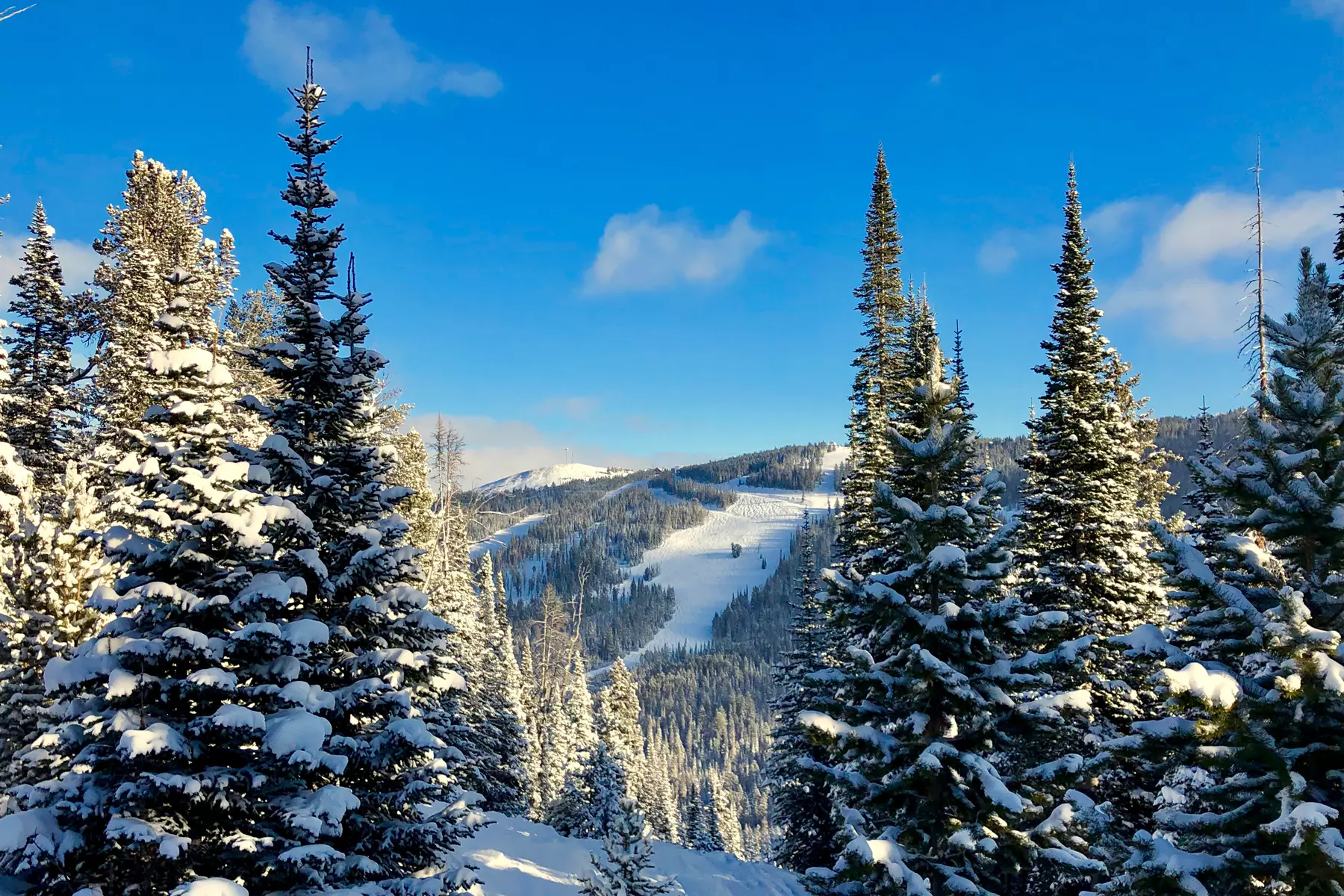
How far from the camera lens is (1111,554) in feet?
51.2

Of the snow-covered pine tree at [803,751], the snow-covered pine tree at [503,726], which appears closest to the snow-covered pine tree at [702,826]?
the snow-covered pine tree at [503,726]

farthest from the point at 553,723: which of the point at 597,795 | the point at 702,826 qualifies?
the point at 702,826

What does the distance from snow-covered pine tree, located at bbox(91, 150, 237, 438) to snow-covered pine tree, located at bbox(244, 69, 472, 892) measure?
9.15 m

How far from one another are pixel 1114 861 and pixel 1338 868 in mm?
2574

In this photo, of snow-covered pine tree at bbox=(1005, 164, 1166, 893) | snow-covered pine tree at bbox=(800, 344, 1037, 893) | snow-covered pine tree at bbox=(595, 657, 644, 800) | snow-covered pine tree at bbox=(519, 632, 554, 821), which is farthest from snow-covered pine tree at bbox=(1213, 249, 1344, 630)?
snow-covered pine tree at bbox=(519, 632, 554, 821)

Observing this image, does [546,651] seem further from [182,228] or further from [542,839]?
[182,228]

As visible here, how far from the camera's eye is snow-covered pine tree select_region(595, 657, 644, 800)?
3931 cm

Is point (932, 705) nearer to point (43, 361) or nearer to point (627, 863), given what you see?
point (627, 863)

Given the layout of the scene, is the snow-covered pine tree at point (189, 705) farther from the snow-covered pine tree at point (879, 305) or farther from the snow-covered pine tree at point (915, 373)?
the snow-covered pine tree at point (879, 305)

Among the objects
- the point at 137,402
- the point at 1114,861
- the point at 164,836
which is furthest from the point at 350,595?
the point at 137,402

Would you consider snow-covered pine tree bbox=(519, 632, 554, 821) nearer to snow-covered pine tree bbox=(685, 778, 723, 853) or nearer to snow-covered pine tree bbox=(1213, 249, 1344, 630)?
snow-covered pine tree bbox=(685, 778, 723, 853)

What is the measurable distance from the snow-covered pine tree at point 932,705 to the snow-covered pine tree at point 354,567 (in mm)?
5519

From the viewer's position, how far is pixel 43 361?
25938 mm

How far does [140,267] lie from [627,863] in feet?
71.1
